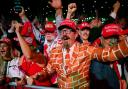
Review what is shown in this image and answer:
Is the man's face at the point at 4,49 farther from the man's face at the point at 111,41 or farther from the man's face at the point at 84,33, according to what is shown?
the man's face at the point at 111,41

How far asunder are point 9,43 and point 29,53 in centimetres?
158

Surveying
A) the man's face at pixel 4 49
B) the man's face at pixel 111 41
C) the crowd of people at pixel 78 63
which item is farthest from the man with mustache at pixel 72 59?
the man's face at pixel 4 49

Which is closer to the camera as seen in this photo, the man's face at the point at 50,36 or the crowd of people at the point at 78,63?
the crowd of people at the point at 78,63

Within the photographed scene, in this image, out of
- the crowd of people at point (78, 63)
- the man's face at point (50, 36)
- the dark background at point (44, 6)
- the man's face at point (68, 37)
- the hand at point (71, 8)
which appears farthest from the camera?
the dark background at point (44, 6)

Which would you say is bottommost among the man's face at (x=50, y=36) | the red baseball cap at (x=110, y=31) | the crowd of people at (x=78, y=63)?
the crowd of people at (x=78, y=63)

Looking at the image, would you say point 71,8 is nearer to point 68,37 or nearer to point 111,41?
point 111,41

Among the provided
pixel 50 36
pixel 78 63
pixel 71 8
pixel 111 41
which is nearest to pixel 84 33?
pixel 50 36

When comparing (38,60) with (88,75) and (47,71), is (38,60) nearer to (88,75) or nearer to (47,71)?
(47,71)

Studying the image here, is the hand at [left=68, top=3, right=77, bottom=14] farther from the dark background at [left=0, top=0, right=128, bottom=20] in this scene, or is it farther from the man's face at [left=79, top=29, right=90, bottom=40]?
the dark background at [left=0, top=0, right=128, bottom=20]

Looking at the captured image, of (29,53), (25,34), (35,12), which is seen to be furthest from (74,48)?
(35,12)

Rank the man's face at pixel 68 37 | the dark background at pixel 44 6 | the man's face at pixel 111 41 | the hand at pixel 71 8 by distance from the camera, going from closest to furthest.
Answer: the man's face at pixel 68 37, the man's face at pixel 111 41, the hand at pixel 71 8, the dark background at pixel 44 6

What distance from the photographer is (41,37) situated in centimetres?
752

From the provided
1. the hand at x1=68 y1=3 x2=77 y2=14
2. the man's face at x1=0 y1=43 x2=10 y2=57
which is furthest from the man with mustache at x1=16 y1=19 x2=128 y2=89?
the man's face at x1=0 y1=43 x2=10 y2=57

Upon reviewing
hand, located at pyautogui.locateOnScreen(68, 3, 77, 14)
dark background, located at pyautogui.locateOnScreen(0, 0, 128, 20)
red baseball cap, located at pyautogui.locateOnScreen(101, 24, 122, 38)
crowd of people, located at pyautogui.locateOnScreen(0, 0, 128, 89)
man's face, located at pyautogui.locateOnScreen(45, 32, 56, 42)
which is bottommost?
crowd of people, located at pyautogui.locateOnScreen(0, 0, 128, 89)
